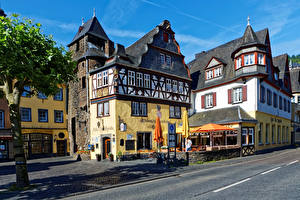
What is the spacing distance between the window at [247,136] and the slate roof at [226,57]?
6.28 m

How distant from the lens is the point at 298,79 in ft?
150

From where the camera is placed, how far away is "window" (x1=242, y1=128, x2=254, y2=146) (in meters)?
23.9

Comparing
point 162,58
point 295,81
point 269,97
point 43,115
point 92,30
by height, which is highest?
point 92,30

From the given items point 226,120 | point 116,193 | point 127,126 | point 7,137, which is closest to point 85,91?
point 127,126

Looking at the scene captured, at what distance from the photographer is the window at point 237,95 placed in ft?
86.2

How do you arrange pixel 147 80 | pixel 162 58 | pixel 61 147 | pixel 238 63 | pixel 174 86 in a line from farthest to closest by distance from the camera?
pixel 61 147 < pixel 174 86 < pixel 238 63 < pixel 162 58 < pixel 147 80

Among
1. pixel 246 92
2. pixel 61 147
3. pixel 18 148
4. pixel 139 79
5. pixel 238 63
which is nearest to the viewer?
pixel 18 148

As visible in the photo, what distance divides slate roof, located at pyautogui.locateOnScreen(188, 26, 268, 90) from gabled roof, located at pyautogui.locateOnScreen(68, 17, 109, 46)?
13912mm

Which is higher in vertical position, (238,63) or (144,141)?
(238,63)

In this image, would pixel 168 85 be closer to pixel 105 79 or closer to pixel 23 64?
pixel 105 79

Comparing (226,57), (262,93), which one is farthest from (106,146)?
(226,57)

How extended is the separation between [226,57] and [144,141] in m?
15.9

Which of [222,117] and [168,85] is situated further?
[168,85]

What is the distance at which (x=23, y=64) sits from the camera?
9664 millimetres
